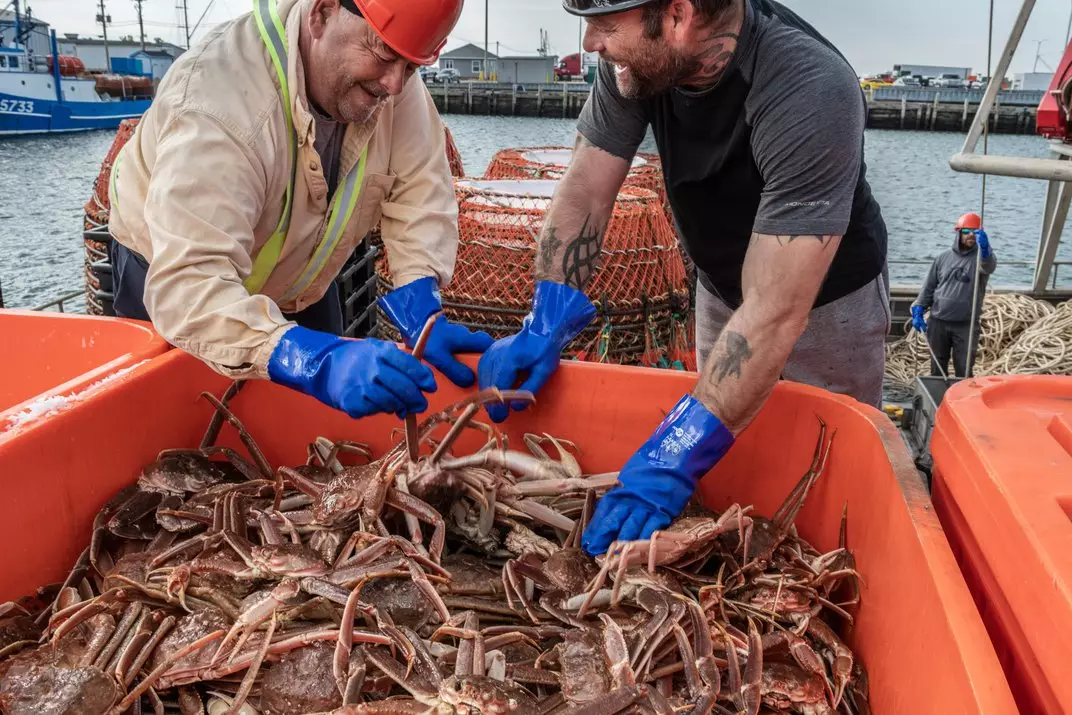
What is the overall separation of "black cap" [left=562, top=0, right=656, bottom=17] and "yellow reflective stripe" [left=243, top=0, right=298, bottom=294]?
0.63 metres

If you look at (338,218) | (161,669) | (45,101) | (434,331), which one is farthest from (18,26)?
(161,669)

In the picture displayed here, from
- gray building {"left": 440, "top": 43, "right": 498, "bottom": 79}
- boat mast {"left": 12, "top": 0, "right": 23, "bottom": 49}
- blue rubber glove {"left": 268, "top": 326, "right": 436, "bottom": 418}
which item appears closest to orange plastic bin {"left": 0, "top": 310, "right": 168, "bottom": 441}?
blue rubber glove {"left": 268, "top": 326, "right": 436, "bottom": 418}

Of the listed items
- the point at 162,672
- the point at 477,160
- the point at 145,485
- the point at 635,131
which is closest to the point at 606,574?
the point at 162,672

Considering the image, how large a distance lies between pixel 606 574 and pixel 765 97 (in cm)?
102

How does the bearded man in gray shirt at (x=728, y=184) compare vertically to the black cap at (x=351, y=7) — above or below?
below

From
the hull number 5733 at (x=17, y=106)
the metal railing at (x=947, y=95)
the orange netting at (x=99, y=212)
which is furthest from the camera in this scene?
the metal railing at (x=947, y=95)

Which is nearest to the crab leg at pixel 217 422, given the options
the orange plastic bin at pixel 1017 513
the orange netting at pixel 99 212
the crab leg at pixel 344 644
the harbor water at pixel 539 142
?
the crab leg at pixel 344 644

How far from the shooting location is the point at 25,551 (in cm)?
147

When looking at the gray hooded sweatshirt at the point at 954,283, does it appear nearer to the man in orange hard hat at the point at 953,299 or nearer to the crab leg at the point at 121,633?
the man in orange hard hat at the point at 953,299

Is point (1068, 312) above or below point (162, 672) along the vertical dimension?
below

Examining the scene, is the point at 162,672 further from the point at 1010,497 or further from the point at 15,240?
→ the point at 15,240

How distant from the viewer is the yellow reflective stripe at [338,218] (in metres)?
1.98

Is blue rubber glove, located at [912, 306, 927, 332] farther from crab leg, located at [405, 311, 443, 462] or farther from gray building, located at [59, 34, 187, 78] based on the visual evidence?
gray building, located at [59, 34, 187, 78]

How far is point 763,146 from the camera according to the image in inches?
66.0
